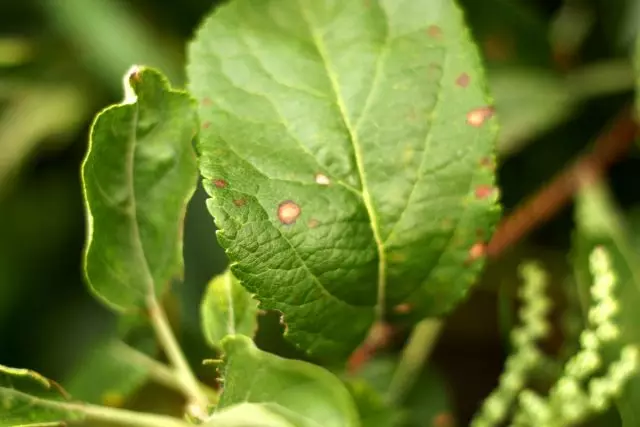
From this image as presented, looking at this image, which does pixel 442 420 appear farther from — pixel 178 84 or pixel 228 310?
pixel 178 84

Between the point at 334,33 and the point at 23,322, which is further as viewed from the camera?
the point at 23,322

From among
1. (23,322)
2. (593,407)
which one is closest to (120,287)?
(593,407)

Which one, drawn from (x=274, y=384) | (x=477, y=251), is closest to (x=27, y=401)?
(x=274, y=384)

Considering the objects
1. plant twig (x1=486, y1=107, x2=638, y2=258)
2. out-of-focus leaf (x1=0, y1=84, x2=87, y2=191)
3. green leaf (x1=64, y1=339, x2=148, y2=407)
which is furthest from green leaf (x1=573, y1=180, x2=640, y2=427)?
out-of-focus leaf (x1=0, y1=84, x2=87, y2=191)

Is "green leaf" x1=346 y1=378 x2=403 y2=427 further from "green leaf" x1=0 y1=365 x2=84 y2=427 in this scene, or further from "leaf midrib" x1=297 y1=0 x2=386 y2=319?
"green leaf" x1=0 y1=365 x2=84 y2=427

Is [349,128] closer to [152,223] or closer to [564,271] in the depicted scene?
[152,223]

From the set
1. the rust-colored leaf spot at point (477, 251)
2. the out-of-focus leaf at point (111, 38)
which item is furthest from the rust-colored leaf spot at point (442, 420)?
the out-of-focus leaf at point (111, 38)
